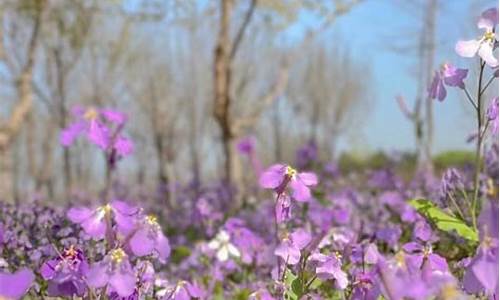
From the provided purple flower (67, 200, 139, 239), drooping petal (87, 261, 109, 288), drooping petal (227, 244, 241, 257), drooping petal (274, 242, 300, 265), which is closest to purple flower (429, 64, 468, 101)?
drooping petal (274, 242, 300, 265)

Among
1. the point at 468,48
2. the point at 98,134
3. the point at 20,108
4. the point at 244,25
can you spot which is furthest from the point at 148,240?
the point at 20,108

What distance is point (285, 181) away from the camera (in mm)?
1694

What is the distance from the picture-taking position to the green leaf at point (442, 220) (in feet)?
6.53

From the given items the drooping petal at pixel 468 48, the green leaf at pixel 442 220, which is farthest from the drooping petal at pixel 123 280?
the green leaf at pixel 442 220

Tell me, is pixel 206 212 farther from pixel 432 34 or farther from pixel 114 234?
pixel 432 34

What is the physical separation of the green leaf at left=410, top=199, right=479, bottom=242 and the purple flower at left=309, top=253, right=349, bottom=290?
391 millimetres

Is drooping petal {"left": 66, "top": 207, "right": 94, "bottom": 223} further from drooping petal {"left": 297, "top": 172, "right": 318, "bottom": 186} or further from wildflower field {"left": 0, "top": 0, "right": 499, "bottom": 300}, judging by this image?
drooping petal {"left": 297, "top": 172, "right": 318, "bottom": 186}

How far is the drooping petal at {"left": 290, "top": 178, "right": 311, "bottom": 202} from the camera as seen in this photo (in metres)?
1.72

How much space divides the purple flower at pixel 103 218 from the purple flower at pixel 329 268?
436 millimetres

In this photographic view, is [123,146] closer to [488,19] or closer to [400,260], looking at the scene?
[488,19]

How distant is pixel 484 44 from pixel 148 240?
29.4 inches

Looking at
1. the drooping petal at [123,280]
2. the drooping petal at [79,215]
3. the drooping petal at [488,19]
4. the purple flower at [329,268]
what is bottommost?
the purple flower at [329,268]

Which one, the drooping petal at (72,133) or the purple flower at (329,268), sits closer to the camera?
the purple flower at (329,268)

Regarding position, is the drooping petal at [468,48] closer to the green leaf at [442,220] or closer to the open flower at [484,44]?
the open flower at [484,44]
